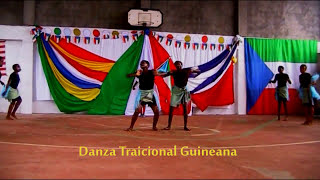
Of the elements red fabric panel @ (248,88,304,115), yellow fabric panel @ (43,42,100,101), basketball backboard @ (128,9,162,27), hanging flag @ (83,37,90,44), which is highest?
basketball backboard @ (128,9,162,27)

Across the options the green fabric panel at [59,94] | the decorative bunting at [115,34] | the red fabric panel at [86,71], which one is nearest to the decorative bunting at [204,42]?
the decorative bunting at [115,34]

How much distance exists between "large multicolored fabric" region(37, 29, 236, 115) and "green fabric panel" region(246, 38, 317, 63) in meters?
2.84

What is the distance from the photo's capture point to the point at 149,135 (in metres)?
6.31

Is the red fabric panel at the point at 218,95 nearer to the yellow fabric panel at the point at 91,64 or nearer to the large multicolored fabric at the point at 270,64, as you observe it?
the large multicolored fabric at the point at 270,64

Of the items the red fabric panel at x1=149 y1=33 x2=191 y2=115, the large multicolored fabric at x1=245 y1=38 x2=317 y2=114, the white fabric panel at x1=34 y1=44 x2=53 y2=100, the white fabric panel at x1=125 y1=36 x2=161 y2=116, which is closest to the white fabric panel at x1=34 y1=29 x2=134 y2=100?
the white fabric panel at x1=34 y1=44 x2=53 y2=100

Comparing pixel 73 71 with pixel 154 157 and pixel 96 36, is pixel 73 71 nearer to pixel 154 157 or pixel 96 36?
pixel 96 36

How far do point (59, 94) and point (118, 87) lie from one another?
1.97m

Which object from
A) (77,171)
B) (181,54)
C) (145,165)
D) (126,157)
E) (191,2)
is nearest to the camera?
(77,171)

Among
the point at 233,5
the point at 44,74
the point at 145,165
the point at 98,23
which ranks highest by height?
the point at 233,5

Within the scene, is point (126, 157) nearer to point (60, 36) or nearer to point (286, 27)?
point (60, 36)

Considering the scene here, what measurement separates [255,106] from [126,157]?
8879 mm

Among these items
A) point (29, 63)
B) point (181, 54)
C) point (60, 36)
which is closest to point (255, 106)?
point (181, 54)

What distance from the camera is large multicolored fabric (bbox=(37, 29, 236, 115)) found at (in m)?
10.8

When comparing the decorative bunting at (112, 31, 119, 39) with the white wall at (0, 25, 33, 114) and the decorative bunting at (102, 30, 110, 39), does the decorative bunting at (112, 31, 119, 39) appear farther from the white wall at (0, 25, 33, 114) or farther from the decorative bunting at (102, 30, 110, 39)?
the white wall at (0, 25, 33, 114)
